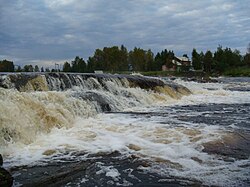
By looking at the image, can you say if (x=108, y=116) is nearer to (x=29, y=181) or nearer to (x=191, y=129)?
(x=191, y=129)

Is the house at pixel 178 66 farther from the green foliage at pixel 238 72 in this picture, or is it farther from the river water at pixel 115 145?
the river water at pixel 115 145

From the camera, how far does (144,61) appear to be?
9950 cm

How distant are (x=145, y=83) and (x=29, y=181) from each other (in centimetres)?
1690

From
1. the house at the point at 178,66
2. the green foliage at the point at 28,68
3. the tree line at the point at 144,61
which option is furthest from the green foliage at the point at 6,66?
the house at the point at 178,66

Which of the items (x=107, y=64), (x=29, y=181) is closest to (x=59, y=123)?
(x=29, y=181)

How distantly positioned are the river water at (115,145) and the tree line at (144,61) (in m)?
75.5

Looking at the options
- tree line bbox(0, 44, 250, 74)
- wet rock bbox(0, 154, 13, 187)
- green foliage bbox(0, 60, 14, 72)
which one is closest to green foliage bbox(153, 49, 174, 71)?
tree line bbox(0, 44, 250, 74)

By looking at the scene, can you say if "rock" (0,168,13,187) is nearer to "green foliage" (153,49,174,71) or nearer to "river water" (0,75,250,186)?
"river water" (0,75,250,186)

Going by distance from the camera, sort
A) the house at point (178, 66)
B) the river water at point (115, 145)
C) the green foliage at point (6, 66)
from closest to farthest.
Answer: the river water at point (115, 145)
the green foliage at point (6, 66)
the house at point (178, 66)

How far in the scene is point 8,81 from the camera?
14.9m

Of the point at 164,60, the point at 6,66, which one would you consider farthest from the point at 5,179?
the point at 164,60

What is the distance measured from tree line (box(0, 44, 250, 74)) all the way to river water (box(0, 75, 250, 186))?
7551cm

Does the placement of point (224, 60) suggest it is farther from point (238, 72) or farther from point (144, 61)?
point (144, 61)

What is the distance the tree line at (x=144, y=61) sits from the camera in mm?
85438
